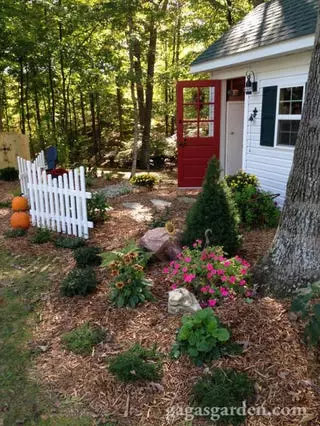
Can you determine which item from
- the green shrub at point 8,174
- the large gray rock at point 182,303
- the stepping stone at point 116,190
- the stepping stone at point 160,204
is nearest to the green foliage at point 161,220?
the stepping stone at point 160,204

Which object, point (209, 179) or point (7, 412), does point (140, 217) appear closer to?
point (209, 179)

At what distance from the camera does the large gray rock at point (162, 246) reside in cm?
397

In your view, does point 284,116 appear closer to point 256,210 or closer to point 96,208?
point 256,210

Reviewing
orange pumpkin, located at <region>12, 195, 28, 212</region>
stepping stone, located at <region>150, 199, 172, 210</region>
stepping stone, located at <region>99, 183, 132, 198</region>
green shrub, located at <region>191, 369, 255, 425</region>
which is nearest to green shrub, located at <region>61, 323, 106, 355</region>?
green shrub, located at <region>191, 369, 255, 425</region>

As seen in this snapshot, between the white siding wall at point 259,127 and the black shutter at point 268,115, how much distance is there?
0.11 m

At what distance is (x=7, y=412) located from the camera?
2.29m

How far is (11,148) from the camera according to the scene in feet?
35.4

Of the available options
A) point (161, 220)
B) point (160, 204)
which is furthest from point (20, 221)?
point (160, 204)

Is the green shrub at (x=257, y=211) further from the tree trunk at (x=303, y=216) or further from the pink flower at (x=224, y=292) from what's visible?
the pink flower at (x=224, y=292)

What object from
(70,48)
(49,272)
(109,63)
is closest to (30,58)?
(70,48)

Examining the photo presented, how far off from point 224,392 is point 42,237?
3653 mm

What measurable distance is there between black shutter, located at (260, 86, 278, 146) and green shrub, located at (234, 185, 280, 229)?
1.52m

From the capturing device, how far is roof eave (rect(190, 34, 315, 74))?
5.11 metres

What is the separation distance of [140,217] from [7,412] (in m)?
3.79
